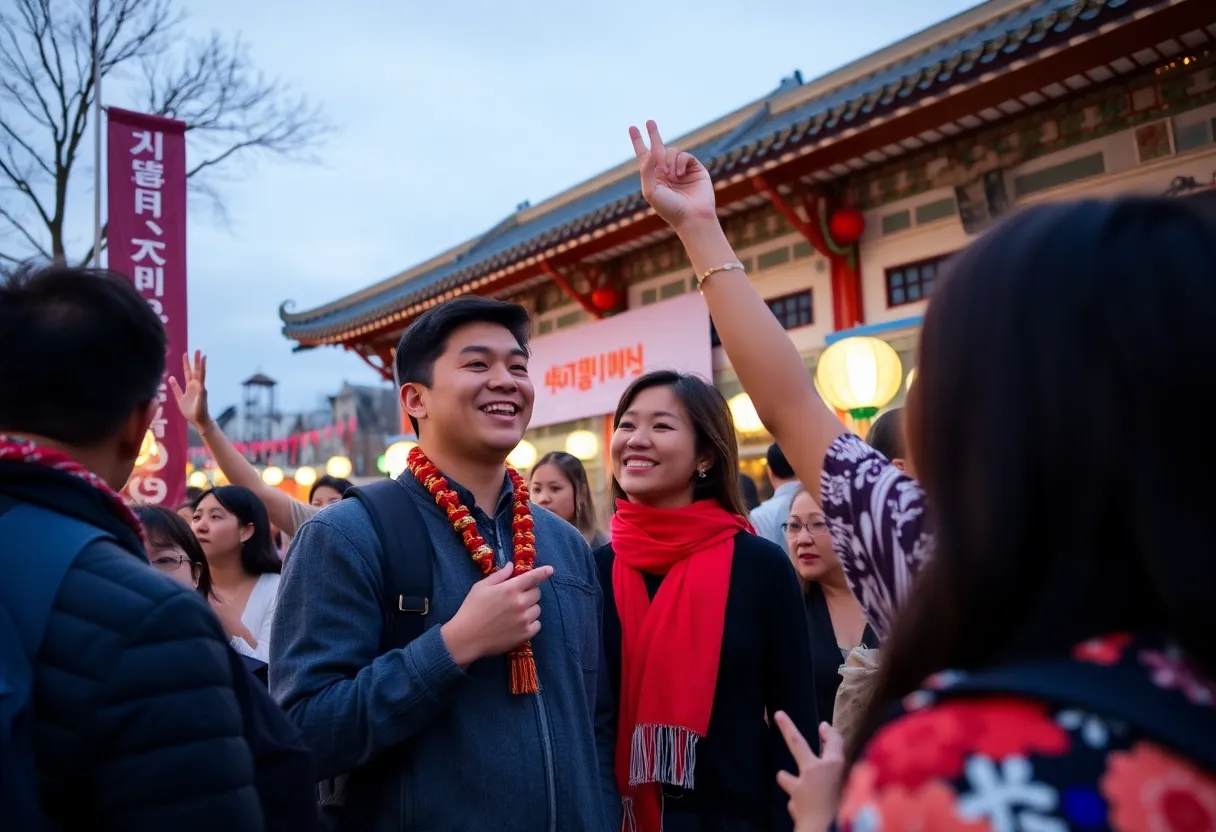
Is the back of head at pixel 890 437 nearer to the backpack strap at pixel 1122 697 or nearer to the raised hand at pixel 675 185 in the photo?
the raised hand at pixel 675 185

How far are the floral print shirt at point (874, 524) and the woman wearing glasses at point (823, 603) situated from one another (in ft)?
5.73

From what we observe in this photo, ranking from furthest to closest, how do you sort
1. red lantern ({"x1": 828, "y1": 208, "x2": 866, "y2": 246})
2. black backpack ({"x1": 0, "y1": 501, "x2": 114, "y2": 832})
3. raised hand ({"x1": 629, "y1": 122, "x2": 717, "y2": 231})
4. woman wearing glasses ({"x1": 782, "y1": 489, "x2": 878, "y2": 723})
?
red lantern ({"x1": 828, "y1": 208, "x2": 866, "y2": 246}) < woman wearing glasses ({"x1": 782, "y1": 489, "x2": 878, "y2": 723}) < raised hand ({"x1": 629, "y1": 122, "x2": 717, "y2": 231}) < black backpack ({"x1": 0, "y1": 501, "x2": 114, "y2": 832})

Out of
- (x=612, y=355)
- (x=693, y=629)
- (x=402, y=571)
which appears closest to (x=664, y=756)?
(x=693, y=629)

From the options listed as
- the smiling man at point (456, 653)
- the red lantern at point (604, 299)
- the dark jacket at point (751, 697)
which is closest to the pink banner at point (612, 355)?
the red lantern at point (604, 299)

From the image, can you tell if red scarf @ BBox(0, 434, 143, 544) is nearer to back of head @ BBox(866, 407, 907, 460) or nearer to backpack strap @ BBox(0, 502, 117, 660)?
backpack strap @ BBox(0, 502, 117, 660)

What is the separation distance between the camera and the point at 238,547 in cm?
415

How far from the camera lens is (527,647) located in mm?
2018

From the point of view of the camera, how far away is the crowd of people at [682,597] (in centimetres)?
72

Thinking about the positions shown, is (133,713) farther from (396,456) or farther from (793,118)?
(793,118)

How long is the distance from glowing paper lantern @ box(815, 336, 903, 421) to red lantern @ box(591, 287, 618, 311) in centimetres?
433

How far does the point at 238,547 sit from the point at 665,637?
240 centimetres

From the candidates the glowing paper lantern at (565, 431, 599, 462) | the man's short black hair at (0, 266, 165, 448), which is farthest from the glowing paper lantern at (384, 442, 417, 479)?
the man's short black hair at (0, 266, 165, 448)

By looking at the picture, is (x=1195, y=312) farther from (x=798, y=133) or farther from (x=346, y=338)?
(x=346, y=338)

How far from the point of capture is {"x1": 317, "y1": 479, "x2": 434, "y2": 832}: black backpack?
191 centimetres
